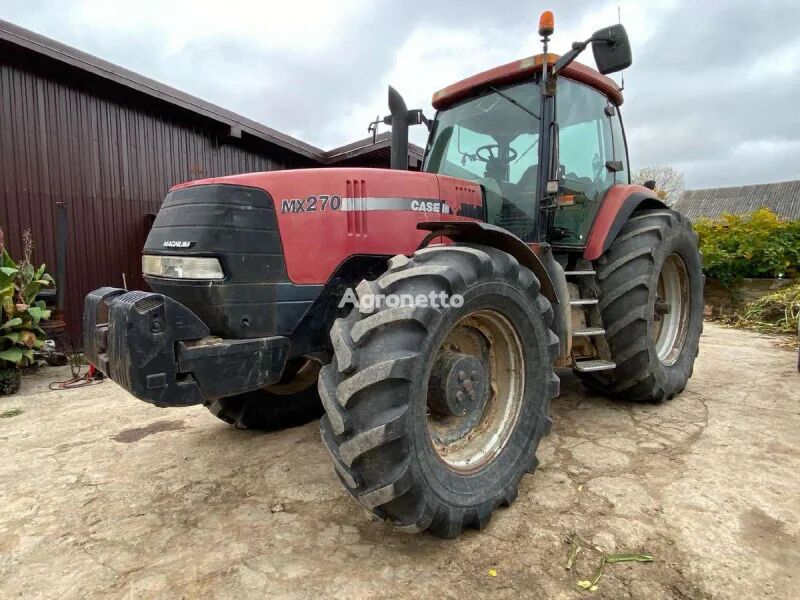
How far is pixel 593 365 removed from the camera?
10.4 feet

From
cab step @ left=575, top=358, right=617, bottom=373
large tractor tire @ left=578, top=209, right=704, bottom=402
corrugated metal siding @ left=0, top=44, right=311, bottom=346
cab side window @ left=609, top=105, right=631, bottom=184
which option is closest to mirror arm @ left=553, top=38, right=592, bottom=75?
cab side window @ left=609, top=105, right=631, bottom=184

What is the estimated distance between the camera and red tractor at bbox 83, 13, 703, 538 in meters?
1.84

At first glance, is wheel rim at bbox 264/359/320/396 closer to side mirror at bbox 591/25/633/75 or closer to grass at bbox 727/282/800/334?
side mirror at bbox 591/25/633/75

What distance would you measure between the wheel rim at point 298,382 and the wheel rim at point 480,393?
1.06m

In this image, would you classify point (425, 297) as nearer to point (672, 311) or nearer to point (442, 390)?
point (442, 390)

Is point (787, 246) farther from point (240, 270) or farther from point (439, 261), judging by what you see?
point (240, 270)

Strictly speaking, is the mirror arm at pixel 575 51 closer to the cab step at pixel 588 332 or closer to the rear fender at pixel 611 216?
the rear fender at pixel 611 216

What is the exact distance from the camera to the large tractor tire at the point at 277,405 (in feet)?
10.2

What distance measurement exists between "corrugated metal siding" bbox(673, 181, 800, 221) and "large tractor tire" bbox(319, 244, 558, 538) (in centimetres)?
3113

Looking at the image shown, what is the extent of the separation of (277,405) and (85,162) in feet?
17.3

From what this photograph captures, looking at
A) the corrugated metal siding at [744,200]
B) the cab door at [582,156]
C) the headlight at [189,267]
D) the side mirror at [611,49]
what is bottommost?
the headlight at [189,267]

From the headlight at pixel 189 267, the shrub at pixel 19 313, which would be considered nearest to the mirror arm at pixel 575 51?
the headlight at pixel 189 267

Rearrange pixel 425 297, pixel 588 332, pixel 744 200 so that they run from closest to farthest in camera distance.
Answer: pixel 425 297
pixel 588 332
pixel 744 200

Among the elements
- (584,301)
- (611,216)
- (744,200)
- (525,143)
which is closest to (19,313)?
(525,143)
